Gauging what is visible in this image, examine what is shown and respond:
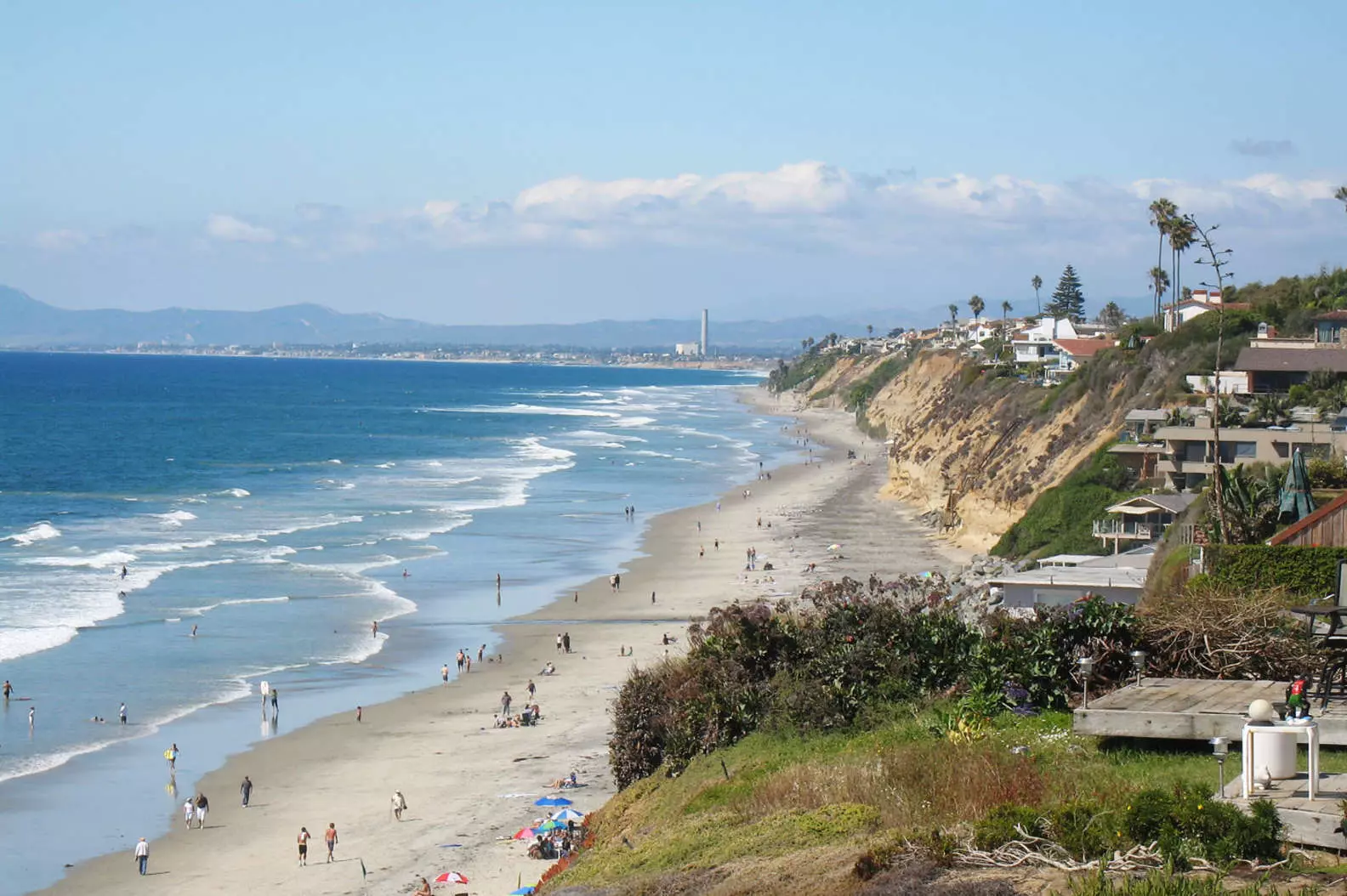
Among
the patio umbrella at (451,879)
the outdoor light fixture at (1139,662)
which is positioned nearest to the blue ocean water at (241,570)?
the patio umbrella at (451,879)

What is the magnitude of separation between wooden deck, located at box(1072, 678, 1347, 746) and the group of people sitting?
2113cm

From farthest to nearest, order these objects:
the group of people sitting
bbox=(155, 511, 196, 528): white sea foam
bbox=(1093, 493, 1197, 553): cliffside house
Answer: bbox=(155, 511, 196, 528): white sea foam < bbox=(1093, 493, 1197, 553): cliffside house < the group of people sitting

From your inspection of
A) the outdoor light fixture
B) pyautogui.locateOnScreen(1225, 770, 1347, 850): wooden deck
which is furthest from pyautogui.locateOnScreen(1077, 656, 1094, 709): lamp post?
pyautogui.locateOnScreen(1225, 770, 1347, 850): wooden deck

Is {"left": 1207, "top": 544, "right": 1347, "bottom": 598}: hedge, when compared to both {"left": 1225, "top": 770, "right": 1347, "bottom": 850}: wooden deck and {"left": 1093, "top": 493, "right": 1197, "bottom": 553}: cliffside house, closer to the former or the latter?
{"left": 1225, "top": 770, "right": 1347, "bottom": 850}: wooden deck

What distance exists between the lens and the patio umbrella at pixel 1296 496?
2705cm

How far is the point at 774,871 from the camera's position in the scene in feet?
37.4

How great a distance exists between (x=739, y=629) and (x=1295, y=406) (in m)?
27.4

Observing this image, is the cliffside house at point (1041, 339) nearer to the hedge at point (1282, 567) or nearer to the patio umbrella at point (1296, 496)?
the patio umbrella at point (1296, 496)

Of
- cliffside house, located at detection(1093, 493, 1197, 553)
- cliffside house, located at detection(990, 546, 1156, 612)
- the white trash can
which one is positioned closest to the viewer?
the white trash can

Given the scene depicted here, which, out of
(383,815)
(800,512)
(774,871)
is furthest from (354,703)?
(800,512)

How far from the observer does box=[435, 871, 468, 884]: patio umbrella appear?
74.7 feet

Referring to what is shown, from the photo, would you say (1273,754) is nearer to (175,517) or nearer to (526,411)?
(175,517)

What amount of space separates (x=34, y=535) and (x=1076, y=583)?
4553 centimetres

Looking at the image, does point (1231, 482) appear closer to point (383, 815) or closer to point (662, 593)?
point (383, 815)
